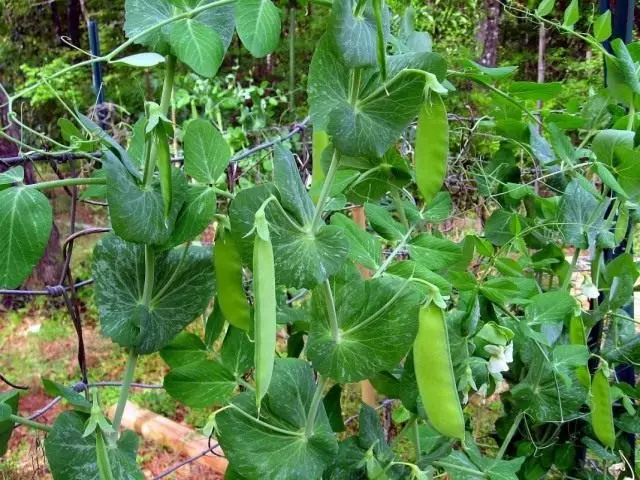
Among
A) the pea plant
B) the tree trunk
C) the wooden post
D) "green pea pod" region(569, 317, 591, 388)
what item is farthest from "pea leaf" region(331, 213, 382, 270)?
the tree trunk

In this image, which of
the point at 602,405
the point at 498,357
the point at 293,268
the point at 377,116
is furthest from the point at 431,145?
the point at 602,405

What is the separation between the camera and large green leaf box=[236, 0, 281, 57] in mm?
453

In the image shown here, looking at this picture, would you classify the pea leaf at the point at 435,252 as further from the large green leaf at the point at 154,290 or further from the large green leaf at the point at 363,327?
the large green leaf at the point at 154,290

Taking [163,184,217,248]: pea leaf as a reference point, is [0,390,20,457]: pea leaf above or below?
below

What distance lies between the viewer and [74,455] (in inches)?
20.5

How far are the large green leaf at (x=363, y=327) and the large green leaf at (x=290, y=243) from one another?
51 millimetres

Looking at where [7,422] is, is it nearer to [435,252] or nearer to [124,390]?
[124,390]

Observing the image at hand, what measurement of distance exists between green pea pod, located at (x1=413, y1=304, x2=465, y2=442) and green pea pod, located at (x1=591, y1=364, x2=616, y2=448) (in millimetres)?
358

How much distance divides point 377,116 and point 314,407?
25 centimetres

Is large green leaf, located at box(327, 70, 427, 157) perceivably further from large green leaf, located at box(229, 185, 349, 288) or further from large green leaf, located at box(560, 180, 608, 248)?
large green leaf, located at box(560, 180, 608, 248)

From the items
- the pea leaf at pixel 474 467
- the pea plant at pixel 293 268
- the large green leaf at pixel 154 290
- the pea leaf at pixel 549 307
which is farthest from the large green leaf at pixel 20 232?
the pea leaf at pixel 549 307

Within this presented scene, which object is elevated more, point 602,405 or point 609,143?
point 609,143

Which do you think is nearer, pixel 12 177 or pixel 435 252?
pixel 12 177

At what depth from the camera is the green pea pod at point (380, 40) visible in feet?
1.34
